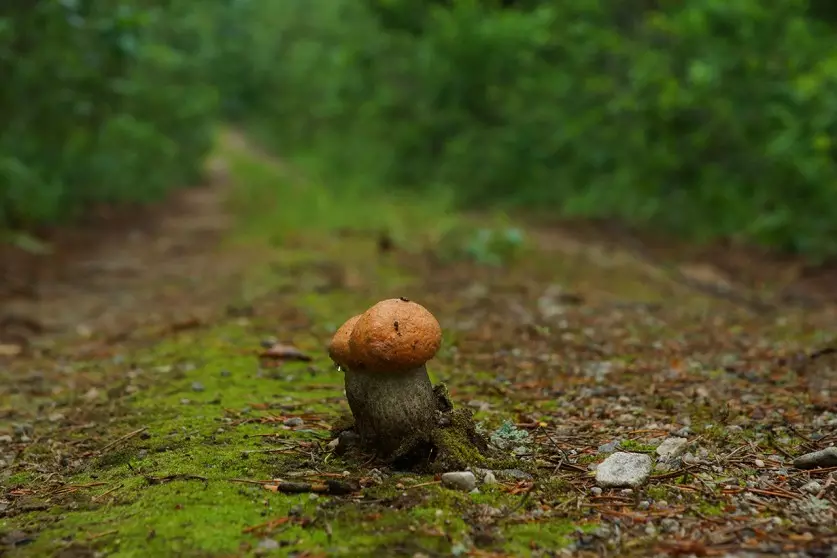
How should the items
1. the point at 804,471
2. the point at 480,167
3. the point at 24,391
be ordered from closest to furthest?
1. the point at 804,471
2. the point at 24,391
3. the point at 480,167

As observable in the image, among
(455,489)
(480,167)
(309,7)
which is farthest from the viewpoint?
(309,7)

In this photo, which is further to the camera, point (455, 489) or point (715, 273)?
point (715, 273)

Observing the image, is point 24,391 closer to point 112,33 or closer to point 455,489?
point 455,489

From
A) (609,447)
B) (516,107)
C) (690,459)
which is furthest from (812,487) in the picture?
(516,107)

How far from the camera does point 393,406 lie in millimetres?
3055

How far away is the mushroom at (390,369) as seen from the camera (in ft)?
9.63

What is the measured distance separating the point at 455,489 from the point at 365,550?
1.76 feet

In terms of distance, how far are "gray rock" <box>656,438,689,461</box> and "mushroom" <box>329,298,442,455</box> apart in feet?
3.09

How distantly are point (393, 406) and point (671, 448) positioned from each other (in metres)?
1.16

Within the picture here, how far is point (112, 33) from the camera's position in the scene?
27.2 ft

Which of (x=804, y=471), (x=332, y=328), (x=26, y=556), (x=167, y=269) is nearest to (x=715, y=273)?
(x=332, y=328)

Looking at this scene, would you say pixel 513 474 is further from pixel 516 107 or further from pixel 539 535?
pixel 516 107

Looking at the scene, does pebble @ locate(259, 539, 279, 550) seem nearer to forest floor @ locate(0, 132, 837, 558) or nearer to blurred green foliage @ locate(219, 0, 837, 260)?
forest floor @ locate(0, 132, 837, 558)

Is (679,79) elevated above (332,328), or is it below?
above
